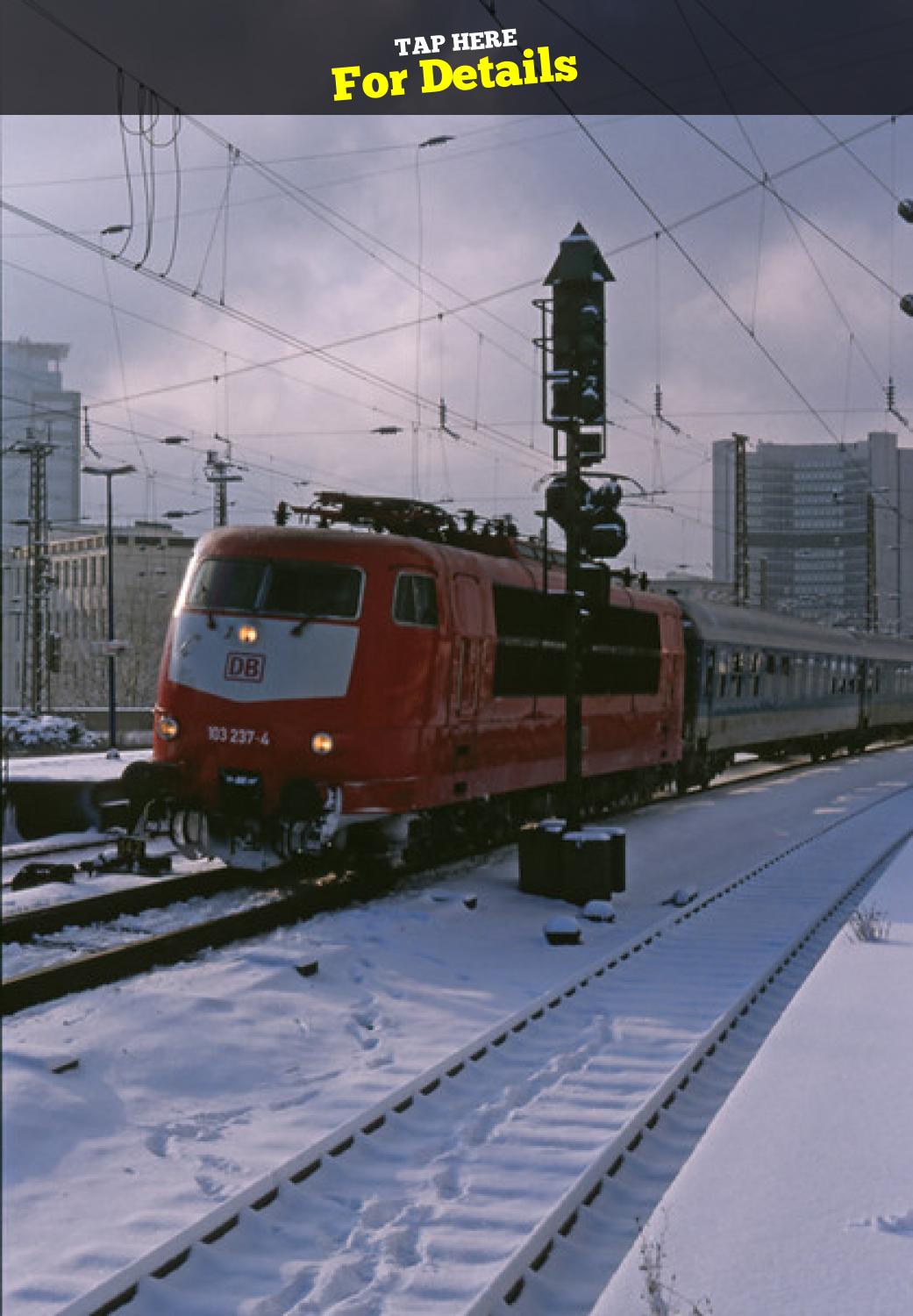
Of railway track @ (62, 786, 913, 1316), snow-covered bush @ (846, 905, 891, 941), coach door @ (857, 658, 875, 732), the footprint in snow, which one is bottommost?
railway track @ (62, 786, 913, 1316)

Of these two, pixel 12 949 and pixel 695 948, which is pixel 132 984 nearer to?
pixel 12 949

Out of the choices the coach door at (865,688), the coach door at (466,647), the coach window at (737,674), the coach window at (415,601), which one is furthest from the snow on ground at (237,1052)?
the coach door at (865,688)

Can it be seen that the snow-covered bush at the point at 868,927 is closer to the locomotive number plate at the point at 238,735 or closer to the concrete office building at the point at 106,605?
the locomotive number plate at the point at 238,735

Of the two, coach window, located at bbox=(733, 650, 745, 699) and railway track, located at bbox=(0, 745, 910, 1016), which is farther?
coach window, located at bbox=(733, 650, 745, 699)

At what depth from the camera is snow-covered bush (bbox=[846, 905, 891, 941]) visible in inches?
448

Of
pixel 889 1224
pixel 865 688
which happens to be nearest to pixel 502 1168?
pixel 889 1224

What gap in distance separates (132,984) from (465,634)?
581 cm

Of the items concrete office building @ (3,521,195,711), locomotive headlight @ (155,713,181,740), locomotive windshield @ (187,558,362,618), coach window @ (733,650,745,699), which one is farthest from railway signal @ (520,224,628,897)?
concrete office building @ (3,521,195,711)

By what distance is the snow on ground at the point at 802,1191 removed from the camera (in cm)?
461

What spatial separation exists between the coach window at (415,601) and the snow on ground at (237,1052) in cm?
276

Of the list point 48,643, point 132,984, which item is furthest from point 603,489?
point 48,643

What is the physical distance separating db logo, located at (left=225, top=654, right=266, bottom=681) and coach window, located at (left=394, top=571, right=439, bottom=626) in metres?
1.39

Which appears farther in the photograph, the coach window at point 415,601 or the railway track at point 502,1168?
the coach window at point 415,601

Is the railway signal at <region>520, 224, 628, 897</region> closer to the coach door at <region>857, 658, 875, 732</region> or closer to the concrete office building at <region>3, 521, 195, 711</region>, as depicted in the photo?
the coach door at <region>857, 658, 875, 732</region>
